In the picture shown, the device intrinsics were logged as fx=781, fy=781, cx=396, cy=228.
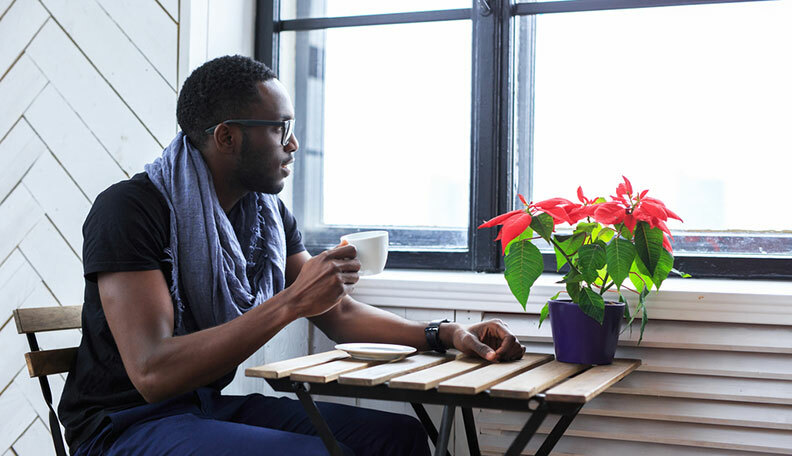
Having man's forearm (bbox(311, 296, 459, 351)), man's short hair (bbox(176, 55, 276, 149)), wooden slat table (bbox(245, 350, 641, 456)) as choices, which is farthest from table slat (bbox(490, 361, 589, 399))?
man's short hair (bbox(176, 55, 276, 149))

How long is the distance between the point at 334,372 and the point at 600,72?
4.32ft

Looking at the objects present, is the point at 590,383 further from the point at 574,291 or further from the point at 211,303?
the point at 211,303

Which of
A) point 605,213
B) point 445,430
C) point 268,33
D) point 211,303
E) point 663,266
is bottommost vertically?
point 445,430

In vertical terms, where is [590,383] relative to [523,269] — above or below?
below

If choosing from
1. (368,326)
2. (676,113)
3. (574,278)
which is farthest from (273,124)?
(676,113)

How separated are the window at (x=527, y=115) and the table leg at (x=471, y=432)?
59cm

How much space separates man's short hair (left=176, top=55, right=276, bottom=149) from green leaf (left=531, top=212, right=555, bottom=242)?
0.73 meters

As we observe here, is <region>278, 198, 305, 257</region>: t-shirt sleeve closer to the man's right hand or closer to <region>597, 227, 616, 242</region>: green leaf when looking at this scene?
the man's right hand

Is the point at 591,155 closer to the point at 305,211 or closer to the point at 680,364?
the point at 680,364

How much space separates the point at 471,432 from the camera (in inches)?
75.5

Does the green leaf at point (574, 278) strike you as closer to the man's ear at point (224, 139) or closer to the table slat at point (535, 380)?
the table slat at point (535, 380)

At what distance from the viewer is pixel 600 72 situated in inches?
91.4

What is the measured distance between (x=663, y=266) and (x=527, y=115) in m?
0.83

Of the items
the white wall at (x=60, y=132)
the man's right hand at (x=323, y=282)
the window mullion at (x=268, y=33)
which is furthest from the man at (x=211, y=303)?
the window mullion at (x=268, y=33)
